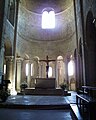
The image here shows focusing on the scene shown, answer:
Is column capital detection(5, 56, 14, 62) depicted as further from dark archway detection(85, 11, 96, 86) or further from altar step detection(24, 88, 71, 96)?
dark archway detection(85, 11, 96, 86)

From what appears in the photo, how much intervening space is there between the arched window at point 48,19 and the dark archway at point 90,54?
11.6 metres

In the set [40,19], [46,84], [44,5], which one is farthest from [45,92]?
[44,5]

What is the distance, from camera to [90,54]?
12617 mm

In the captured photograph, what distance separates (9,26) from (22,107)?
1002cm

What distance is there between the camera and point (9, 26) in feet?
53.5

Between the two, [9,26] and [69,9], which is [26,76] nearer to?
[9,26]

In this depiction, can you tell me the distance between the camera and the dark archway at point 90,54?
12375mm

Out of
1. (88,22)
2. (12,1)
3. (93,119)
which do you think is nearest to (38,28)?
(12,1)

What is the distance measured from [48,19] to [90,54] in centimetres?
1296

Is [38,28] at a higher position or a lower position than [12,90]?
higher

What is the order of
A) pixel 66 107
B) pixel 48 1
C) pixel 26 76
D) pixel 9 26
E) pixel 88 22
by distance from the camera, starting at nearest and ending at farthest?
pixel 66 107, pixel 88 22, pixel 9 26, pixel 26 76, pixel 48 1

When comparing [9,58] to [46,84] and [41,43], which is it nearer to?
[46,84]

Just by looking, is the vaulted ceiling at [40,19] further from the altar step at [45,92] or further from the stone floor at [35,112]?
the stone floor at [35,112]

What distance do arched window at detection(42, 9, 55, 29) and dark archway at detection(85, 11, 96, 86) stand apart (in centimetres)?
1163
